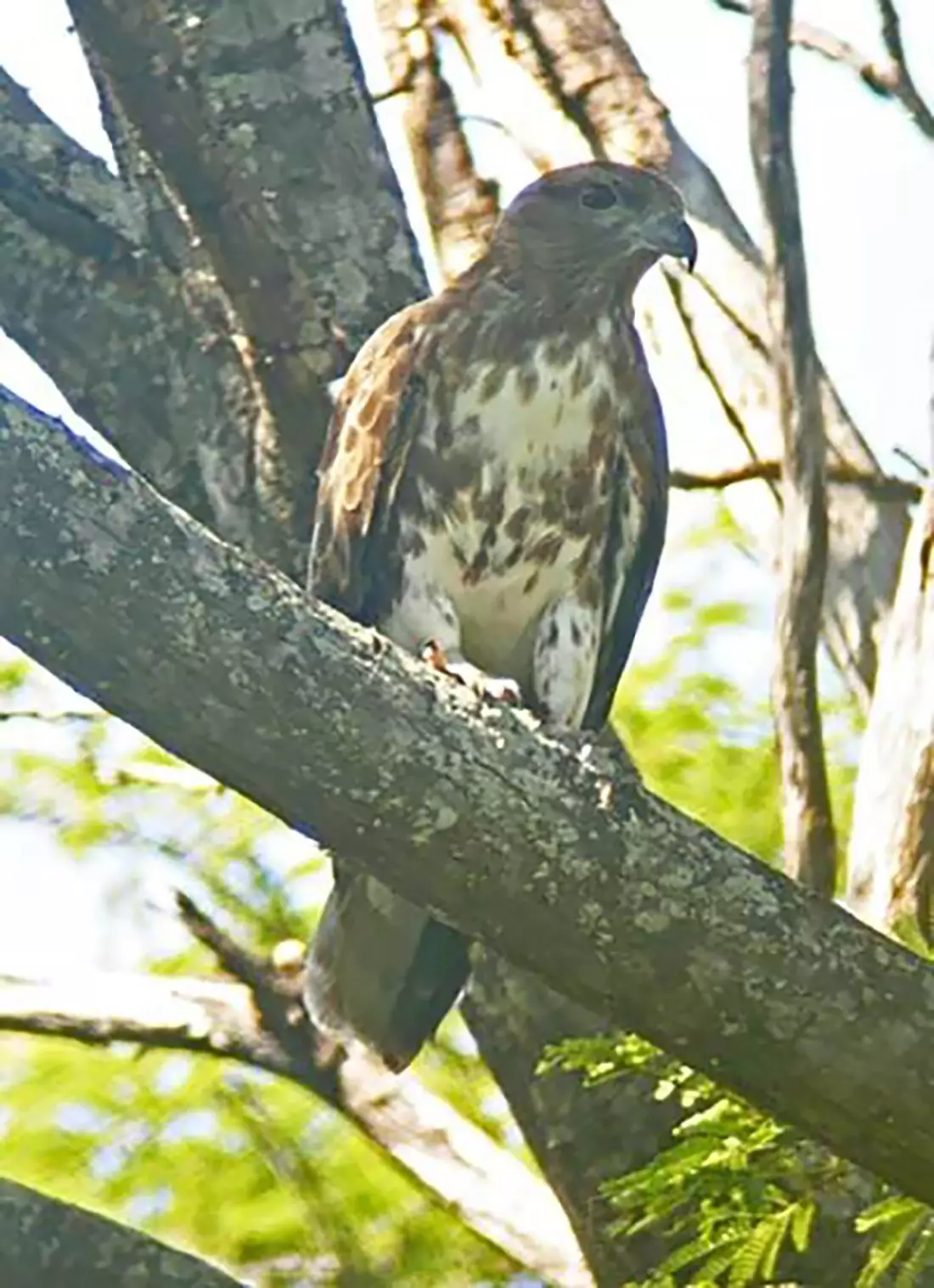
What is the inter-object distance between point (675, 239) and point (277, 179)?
0.63 meters

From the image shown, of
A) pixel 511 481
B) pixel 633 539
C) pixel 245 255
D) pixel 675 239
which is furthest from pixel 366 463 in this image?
pixel 675 239

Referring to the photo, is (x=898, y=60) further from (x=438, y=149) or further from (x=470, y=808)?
(x=470, y=808)

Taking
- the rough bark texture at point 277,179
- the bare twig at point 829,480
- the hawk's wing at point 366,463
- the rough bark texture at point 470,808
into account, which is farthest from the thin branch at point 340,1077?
the rough bark texture at point 470,808

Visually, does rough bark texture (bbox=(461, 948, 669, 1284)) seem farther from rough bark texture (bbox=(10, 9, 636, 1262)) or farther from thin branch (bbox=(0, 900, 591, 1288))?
rough bark texture (bbox=(10, 9, 636, 1262))

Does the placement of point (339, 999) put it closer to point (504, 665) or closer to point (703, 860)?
point (504, 665)

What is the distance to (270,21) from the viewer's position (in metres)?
3.89

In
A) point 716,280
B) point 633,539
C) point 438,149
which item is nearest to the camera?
point 633,539

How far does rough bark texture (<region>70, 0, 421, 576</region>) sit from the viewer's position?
3.76m

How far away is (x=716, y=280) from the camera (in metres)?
4.50

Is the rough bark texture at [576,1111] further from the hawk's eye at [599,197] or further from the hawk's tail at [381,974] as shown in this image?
the hawk's eye at [599,197]

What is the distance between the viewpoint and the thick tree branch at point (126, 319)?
3.79 metres

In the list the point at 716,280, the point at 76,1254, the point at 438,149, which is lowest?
the point at 76,1254

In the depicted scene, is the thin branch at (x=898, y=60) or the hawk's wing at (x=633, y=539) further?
the hawk's wing at (x=633, y=539)

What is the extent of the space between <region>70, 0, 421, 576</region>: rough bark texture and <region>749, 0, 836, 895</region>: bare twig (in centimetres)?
90
